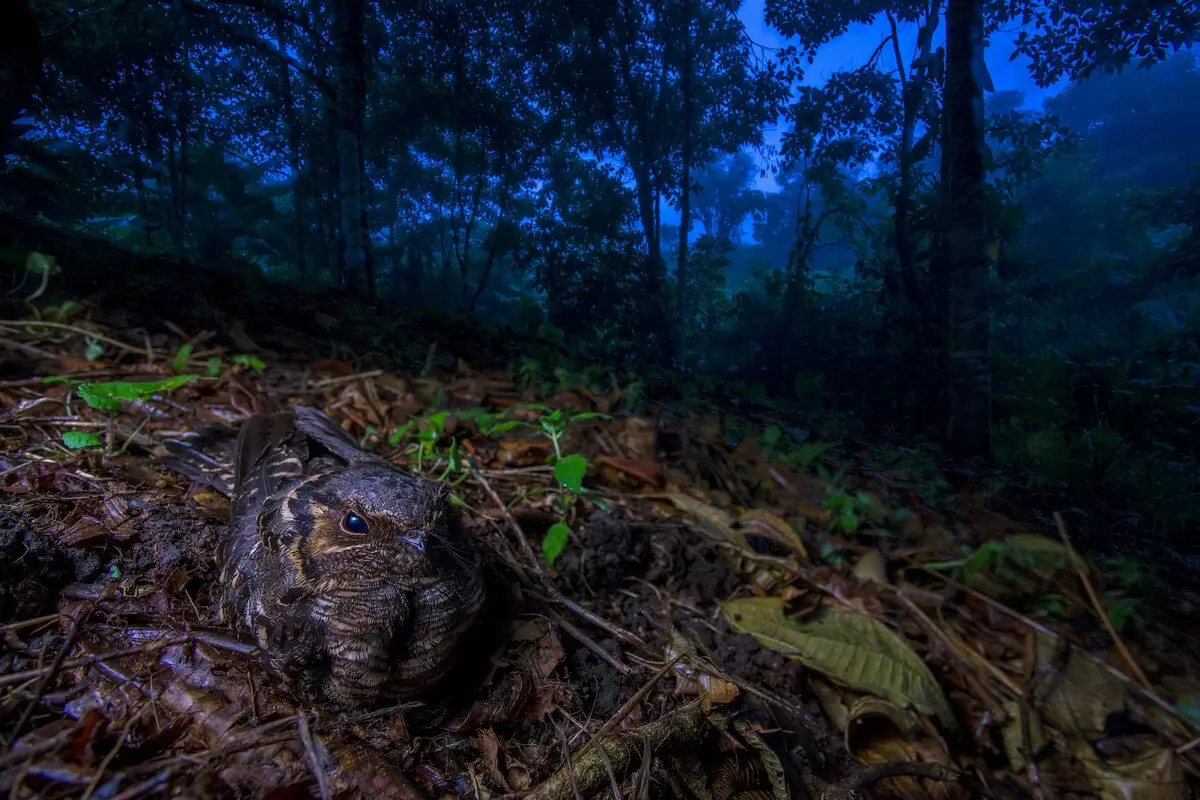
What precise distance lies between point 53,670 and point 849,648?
1.81m

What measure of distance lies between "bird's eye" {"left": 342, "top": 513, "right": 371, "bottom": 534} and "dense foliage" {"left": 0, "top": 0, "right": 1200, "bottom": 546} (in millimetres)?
3930

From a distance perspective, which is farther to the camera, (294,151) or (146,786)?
(294,151)

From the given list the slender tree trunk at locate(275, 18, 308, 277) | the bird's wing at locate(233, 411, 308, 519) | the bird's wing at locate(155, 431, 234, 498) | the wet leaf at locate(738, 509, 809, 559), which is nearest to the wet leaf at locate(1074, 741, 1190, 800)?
the wet leaf at locate(738, 509, 809, 559)

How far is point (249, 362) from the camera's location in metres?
2.75

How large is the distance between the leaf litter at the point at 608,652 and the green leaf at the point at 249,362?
1.51 feet

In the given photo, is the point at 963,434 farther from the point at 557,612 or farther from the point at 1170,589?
the point at 557,612

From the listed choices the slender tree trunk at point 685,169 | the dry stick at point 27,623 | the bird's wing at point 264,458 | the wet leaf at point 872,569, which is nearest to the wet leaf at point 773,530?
the wet leaf at point 872,569

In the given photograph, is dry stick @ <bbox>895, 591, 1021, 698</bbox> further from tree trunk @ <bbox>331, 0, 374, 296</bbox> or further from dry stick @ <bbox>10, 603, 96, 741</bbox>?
tree trunk @ <bbox>331, 0, 374, 296</bbox>

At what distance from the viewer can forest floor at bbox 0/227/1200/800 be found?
1.09 metres

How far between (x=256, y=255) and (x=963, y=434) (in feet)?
50.5

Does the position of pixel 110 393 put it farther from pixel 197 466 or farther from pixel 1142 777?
pixel 1142 777

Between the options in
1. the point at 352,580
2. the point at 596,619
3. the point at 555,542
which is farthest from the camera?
the point at 555,542

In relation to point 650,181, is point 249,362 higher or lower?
lower

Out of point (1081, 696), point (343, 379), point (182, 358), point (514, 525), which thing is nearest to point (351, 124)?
point (182, 358)
